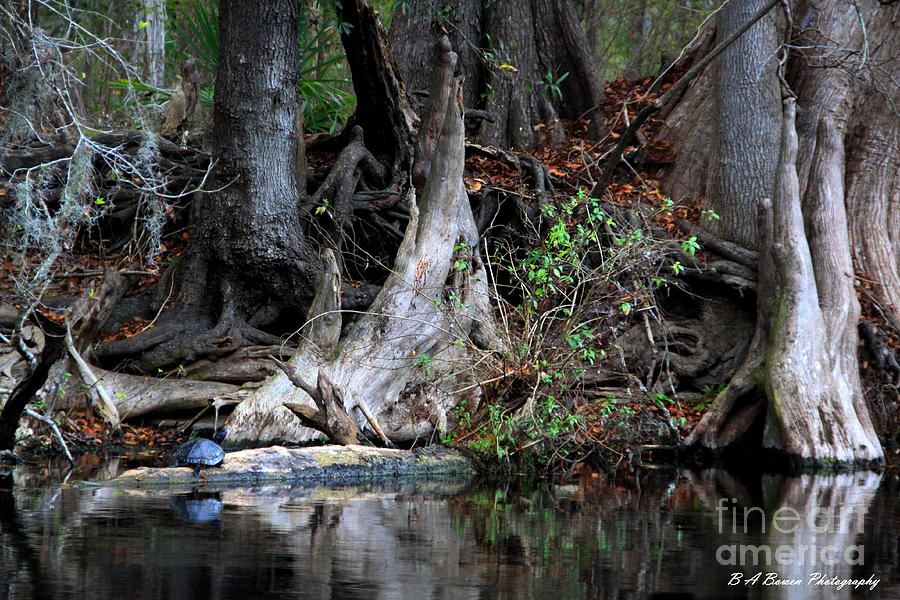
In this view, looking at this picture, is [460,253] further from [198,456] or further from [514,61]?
[514,61]

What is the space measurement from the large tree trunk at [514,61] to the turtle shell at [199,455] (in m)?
7.86

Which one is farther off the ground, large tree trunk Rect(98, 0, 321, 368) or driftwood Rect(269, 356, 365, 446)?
large tree trunk Rect(98, 0, 321, 368)

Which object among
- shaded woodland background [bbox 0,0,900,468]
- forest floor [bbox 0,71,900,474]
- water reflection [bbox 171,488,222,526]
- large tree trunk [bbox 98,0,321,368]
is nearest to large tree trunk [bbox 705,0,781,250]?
shaded woodland background [bbox 0,0,900,468]

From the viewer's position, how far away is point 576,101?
46.1 feet

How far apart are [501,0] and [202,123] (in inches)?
187

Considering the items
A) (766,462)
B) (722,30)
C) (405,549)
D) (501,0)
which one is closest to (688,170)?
(722,30)

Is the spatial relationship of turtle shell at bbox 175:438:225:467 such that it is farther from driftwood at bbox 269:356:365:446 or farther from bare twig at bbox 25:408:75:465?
bare twig at bbox 25:408:75:465

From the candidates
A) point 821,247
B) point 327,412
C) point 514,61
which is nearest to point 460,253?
point 327,412
